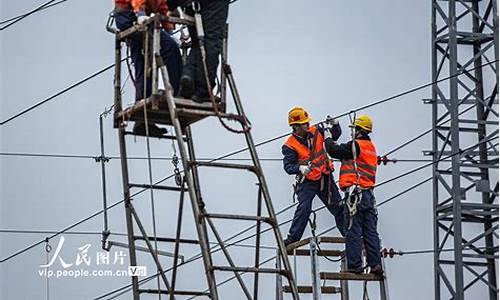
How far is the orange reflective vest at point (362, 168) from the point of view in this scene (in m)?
9.73

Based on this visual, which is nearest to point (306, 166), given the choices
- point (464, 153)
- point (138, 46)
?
point (138, 46)

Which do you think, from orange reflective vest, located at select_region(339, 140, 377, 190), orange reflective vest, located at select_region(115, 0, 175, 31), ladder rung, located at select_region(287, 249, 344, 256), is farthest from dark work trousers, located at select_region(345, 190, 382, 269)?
orange reflective vest, located at select_region(115, 0, 175, 31)

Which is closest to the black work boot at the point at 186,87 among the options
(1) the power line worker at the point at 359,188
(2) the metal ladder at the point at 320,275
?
(2) the metal ladder at the point at 320,275

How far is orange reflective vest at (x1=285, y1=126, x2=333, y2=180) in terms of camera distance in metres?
10.1

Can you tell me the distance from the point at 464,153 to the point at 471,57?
158 cm

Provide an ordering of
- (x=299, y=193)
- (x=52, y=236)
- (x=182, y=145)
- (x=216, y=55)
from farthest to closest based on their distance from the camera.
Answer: (x=52, y=236) < (x=299, y=193) < (x=216, y=55) < (x=182, y=145)

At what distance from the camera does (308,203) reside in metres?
10.1

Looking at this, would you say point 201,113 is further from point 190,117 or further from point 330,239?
point 330,239

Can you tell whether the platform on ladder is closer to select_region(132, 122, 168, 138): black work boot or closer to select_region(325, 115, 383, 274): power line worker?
select_region(132, 122, 168, 138): black work boot

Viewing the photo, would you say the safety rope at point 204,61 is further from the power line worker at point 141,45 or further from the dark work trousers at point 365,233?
the dark work trousers at point 365,233

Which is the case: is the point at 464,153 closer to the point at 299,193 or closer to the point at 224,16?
the point at 299,193

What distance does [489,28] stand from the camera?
14352 millimetres

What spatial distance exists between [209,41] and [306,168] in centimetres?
301

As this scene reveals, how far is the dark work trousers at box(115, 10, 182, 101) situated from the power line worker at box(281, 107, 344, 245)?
265 centimetres
